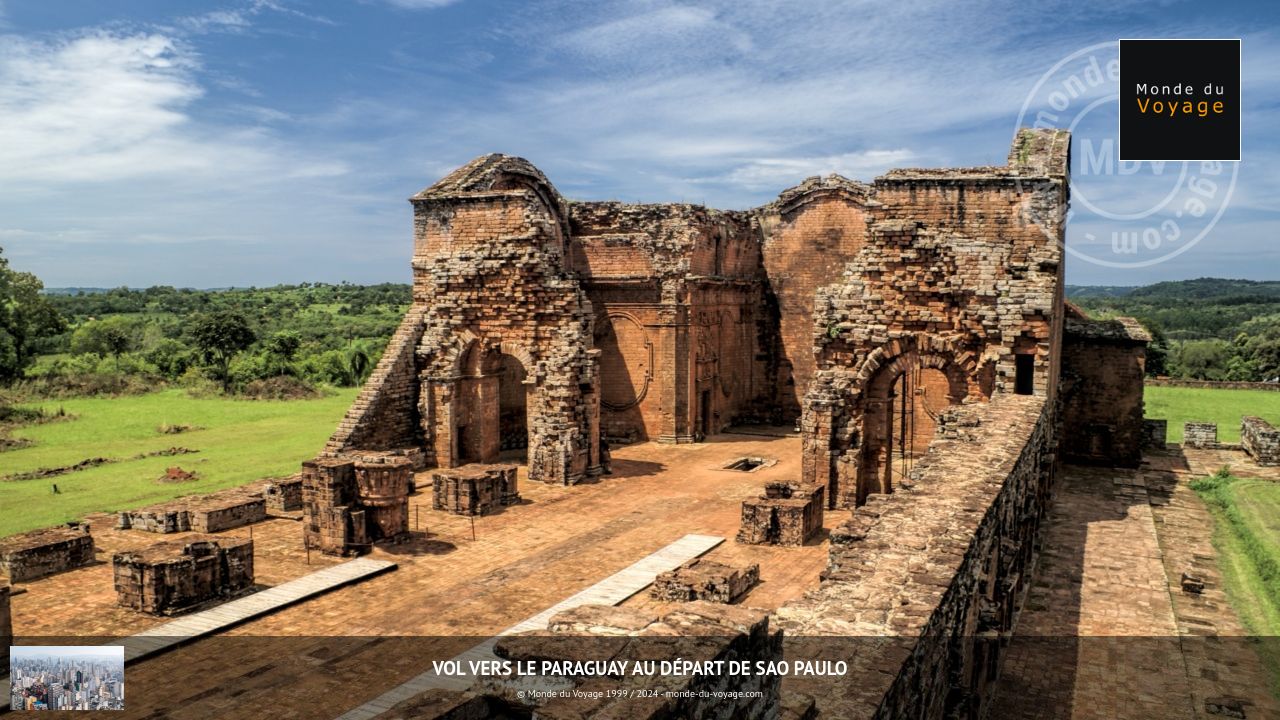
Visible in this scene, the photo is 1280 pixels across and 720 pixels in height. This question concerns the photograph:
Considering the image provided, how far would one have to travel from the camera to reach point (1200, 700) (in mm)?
8953

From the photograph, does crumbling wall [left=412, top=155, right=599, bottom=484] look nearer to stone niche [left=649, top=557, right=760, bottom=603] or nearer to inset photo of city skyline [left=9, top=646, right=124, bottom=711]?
stone niche [left=649, top=557, right=760, bottom=603]

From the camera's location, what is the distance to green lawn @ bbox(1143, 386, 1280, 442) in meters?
27.9

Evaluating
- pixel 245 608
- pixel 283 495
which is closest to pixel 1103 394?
pixel 283 495

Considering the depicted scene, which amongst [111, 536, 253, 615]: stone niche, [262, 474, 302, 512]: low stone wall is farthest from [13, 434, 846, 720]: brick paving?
[262, 474, 302, 512]: low stone wall

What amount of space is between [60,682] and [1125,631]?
39.0 ft

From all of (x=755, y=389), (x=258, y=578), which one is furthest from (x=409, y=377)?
(x=755, y=389)

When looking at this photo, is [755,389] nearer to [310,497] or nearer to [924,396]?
[924,396]

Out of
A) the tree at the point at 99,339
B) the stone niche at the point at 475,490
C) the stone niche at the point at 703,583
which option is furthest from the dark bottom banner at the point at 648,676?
the tree at the point at 99,339

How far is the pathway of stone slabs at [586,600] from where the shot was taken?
842 centimetres

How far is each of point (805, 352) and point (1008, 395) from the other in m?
12.3

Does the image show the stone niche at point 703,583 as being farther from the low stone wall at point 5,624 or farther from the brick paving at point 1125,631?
the low stone wall at point 5,624

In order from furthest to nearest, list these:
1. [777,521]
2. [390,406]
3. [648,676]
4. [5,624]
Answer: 1. [390,406]
2. [777,521]
3. [5,624]
4. [648,676]

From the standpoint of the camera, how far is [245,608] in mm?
10773

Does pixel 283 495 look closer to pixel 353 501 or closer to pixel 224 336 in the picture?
pixel 353 501
